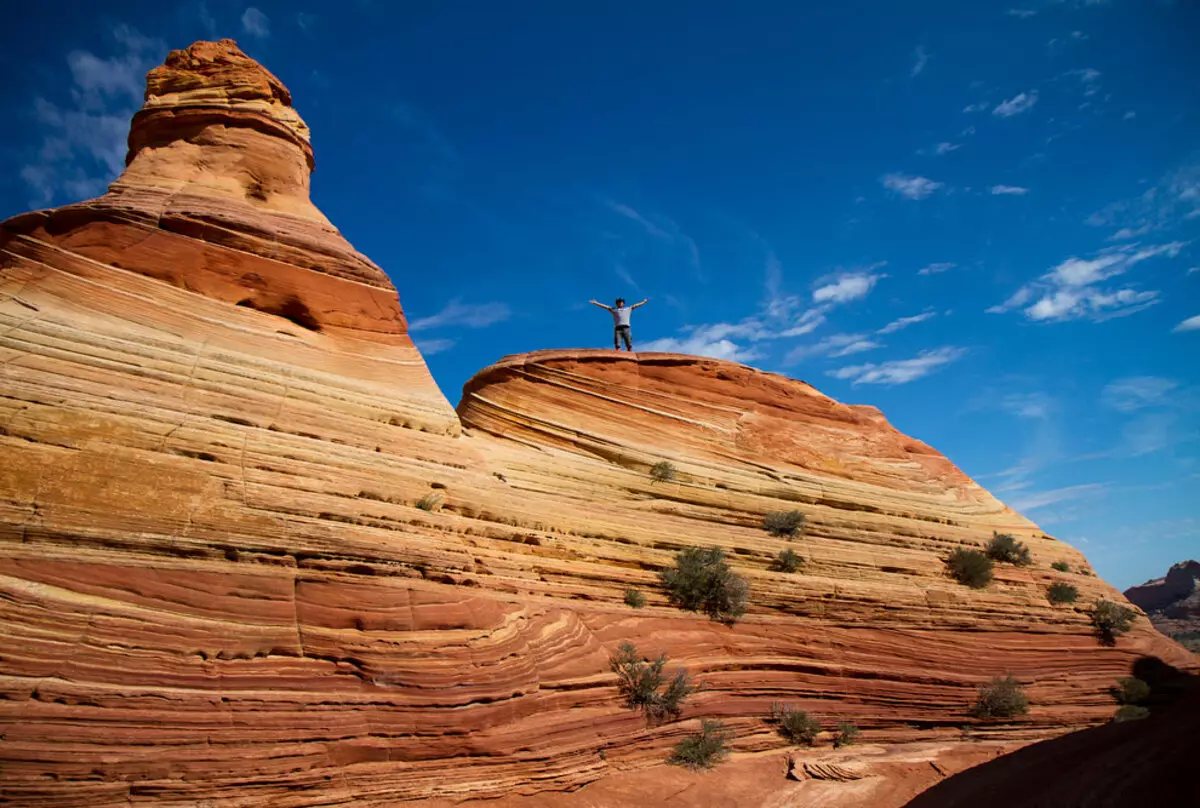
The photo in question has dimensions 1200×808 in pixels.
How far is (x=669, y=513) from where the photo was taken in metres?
15.2

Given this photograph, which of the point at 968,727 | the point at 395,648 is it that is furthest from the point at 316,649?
the point at 968,727

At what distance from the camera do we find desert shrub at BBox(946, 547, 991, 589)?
17.4 metres

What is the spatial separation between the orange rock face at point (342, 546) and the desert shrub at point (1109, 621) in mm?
415

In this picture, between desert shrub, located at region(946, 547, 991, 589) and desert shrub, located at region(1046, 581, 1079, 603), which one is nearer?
desert shrub, located at region(946, 547, 991, 589)

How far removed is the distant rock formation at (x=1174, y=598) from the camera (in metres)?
49.1

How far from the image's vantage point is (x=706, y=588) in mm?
13328

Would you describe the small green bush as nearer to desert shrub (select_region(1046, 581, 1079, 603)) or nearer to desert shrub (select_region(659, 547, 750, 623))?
desert shrub (select_region(1046, 581, 1079, 603))

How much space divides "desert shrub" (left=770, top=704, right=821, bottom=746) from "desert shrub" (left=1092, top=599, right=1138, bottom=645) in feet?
34.2

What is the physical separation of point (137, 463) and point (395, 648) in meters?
3.96

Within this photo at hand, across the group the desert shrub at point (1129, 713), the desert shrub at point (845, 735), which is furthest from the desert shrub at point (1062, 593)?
the desert shrub at point (845, 735)

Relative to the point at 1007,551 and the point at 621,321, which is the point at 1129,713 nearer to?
the point at 1007,551

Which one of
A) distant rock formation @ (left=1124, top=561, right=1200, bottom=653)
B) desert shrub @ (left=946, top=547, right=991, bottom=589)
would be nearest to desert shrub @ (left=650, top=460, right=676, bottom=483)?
desert shrub @ (left=946, top=547, right=991, bottom=589)

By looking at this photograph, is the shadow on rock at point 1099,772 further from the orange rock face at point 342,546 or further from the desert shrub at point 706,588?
the desert shrub at point 706,588

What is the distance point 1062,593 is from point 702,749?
1335 centimetres
